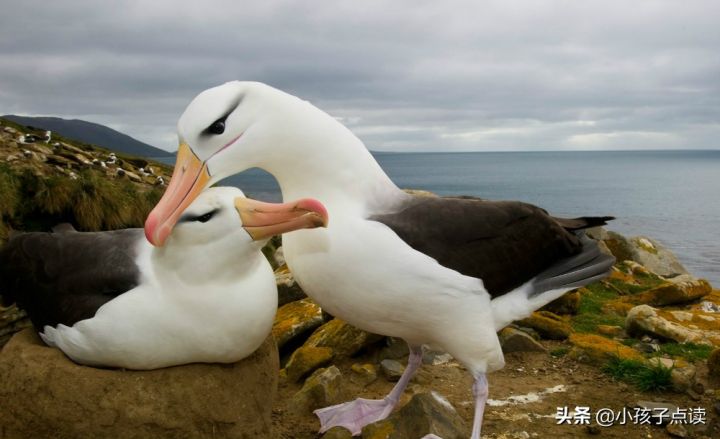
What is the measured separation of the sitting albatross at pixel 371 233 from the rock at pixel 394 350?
4.09ft

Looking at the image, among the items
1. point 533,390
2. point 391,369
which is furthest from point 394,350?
point 533,390

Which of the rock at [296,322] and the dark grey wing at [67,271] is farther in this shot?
the rock at [296,322]

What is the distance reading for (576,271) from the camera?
4512mm

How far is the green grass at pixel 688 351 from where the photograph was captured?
5.91 meters

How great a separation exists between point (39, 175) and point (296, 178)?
15.0 ft

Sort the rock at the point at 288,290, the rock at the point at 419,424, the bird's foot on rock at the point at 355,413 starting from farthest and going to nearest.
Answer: the rock at the point at 288,290, the bird's foot on rock at the point at 355,413, the rock at the point at 419,424

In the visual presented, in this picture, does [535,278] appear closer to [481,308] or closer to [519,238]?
[519,238]

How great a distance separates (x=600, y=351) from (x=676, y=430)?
4.16ft

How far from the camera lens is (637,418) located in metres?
4.79

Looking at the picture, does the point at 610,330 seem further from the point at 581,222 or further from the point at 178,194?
the point at 178,194

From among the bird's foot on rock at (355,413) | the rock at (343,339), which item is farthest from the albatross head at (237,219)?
the rock at (343,339)

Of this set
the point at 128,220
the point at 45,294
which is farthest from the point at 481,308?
the point at 128,220

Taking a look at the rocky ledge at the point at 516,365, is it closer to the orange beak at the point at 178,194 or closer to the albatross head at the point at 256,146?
the albatross head at the point at 256,146

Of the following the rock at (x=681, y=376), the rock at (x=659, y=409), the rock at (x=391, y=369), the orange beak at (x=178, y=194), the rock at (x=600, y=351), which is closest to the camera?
the orange beak at (x=178, y=194)
